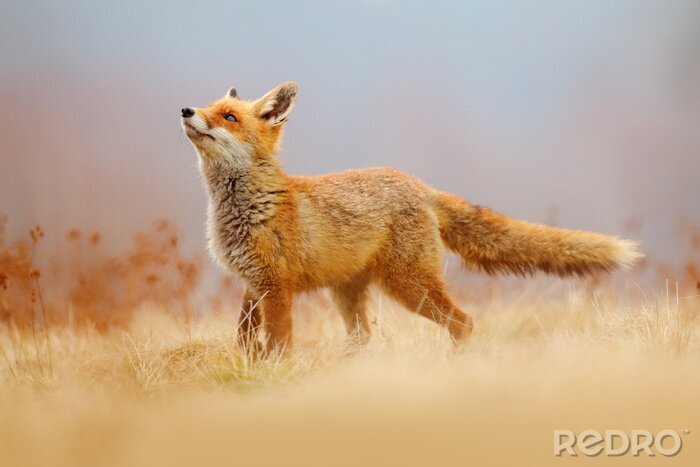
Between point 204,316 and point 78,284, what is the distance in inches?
32.9

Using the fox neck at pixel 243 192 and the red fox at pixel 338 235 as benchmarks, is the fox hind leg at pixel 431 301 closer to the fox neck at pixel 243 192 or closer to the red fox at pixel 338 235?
the red fox at pixel 338 235

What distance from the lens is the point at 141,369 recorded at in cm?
309

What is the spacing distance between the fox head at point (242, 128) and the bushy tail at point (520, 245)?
98cm

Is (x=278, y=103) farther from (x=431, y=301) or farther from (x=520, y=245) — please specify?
(x=520, y=245)

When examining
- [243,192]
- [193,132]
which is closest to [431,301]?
[243,192]

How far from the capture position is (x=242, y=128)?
350 centimetres

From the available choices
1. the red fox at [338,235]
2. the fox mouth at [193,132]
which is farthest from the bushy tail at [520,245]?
the fox mouth at [193,132]

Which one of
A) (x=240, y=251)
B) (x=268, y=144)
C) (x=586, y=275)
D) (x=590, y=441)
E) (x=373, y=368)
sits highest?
(x=268, y=144)

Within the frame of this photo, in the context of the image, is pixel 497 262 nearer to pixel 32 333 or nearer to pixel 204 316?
pixel 204 316

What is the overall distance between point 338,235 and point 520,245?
0.97 meters

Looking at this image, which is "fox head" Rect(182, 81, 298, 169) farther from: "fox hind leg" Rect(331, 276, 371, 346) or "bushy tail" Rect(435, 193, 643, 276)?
"bushy tail" Rect(435, 193, 643, 276)

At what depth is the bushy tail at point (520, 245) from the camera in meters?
3.71

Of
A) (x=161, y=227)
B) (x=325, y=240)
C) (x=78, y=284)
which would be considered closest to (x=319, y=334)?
(x=325, y=240)

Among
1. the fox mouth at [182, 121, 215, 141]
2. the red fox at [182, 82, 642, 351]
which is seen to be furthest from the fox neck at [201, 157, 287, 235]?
the fox mouth at [182, 121, 215, 141]
